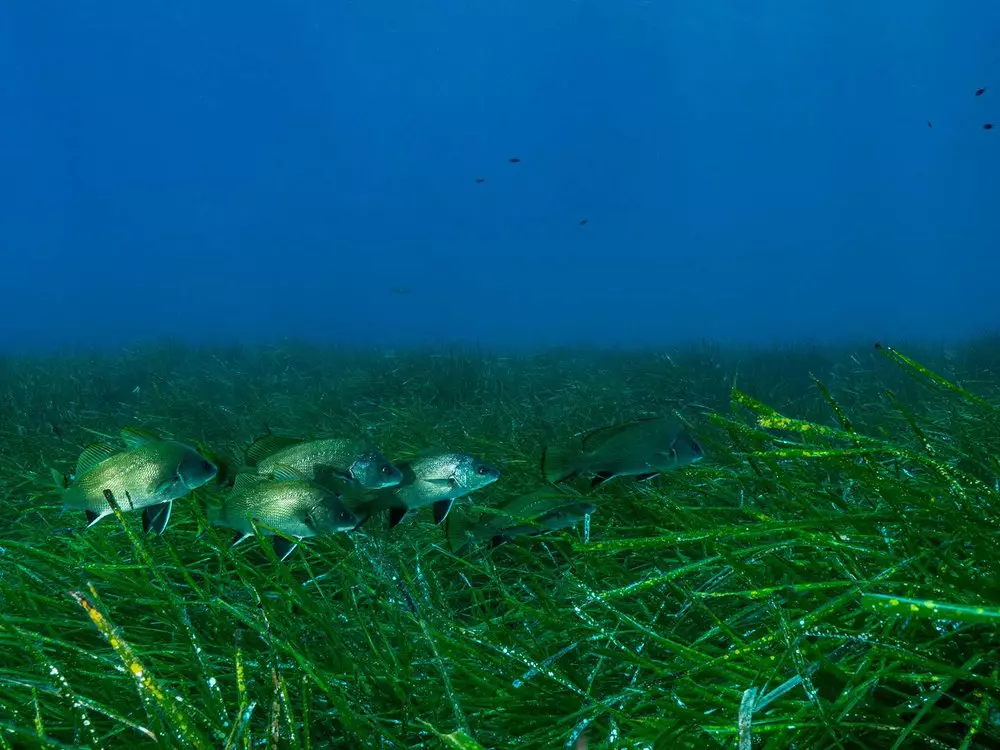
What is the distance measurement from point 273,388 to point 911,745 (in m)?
9.52

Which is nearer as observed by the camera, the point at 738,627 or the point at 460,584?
the point at 738,627

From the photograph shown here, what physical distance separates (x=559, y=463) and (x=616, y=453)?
0.23 meters

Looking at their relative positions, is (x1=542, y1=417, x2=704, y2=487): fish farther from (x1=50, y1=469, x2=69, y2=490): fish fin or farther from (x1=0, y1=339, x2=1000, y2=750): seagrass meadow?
(x1=50, y1=469, x2=69, y2=490): fish fin

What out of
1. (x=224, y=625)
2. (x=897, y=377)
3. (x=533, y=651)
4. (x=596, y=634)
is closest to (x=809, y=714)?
(x=596, y=634)

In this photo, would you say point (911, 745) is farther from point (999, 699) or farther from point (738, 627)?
point (738, 627)

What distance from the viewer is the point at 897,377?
9477mm

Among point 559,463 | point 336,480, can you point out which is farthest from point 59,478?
point 559,463

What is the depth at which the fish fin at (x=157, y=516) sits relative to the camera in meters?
2.72

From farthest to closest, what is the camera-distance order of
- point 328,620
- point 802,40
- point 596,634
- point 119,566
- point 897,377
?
point 802,40, point 897,377, point 119,566, point 328,620, point 596,634

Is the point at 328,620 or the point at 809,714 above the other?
the point at 809,714

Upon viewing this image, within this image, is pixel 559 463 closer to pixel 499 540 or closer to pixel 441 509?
pixel 499 540

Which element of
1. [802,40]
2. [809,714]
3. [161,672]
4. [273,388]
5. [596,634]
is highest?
[802,40]

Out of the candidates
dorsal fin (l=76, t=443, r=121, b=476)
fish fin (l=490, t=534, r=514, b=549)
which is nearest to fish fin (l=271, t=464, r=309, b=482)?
dorsal fin (l=76, t=443, r=121, b=476)

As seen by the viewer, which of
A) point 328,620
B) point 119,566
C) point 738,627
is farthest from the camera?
point 119,566
